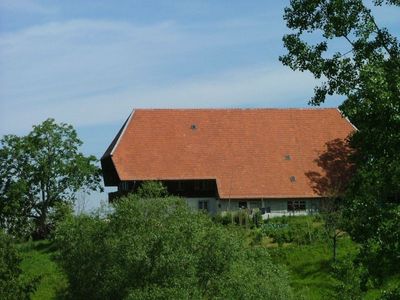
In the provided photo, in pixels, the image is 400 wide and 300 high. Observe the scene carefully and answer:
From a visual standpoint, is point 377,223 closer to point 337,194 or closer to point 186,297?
point 186,297

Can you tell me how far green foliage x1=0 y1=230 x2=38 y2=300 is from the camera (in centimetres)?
3344

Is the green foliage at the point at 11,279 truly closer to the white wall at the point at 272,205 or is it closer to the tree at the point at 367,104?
the tree at the point at 367,104

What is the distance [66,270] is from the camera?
39.0m

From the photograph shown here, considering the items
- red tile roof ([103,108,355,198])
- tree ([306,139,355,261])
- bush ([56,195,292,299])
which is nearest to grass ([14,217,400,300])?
bush ([56,195,292,299])

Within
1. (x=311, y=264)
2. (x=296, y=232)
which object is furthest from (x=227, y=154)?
(x=311, y=264)

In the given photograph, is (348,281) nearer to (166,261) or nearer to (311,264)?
(166,261)

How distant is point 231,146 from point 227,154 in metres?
0.92

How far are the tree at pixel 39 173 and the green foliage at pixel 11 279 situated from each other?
95.9ft

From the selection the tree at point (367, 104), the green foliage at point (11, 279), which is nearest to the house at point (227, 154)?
the green foliage at point (11, 279)

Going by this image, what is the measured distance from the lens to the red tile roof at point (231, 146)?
6128 cm

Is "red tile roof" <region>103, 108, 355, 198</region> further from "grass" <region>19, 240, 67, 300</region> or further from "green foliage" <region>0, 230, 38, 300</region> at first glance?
"green foliage" <region>0, 230, 38, 300</region>

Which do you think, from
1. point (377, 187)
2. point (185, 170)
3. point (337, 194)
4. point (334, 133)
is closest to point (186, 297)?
point (377, 187)

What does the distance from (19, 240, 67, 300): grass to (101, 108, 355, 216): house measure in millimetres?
7257

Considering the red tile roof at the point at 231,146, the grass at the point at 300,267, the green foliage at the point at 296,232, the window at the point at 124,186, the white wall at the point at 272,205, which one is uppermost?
the red tile roof at the point at 231,146
